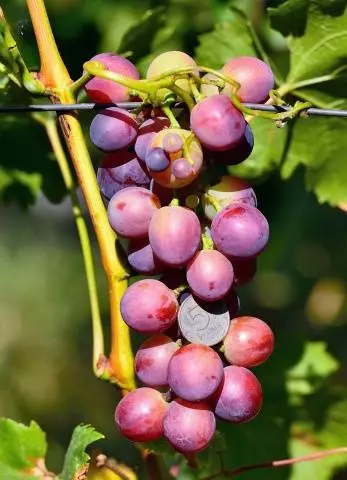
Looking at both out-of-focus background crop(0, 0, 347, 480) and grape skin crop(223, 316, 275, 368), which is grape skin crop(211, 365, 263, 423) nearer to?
grape skin crop(223, 316, 275, 368)

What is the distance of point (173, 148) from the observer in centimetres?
67

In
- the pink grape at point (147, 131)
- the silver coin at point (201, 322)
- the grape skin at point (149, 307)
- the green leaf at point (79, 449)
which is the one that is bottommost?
the green leaf at point (79, 449)

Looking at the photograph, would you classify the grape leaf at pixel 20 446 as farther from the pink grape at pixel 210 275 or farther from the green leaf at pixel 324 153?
the green leaf at pixel 324 153

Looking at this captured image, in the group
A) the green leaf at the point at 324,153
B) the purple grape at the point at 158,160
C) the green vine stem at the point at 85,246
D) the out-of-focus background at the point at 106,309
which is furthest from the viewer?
the out-of-focus background at the point at 106,309

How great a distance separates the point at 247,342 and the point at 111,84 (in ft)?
0.78

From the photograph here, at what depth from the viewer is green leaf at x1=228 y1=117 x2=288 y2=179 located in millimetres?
988

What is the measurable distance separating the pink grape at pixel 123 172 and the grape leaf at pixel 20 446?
248 millimetres

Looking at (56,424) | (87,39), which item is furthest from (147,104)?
(56,424)

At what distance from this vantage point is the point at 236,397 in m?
0.69

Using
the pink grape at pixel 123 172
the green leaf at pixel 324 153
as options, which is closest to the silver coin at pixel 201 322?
the pink grape at pixel 123 172

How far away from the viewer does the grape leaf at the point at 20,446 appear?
833 millimetres

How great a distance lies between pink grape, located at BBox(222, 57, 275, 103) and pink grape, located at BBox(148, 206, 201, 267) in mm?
117

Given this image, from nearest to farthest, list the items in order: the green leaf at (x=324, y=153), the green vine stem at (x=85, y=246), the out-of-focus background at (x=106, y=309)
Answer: the green vine stem at (x=85, y=246), the green leaf at (x=324, y=153), the out-of-focus background at (x=106, y=309)

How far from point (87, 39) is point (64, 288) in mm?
2085
